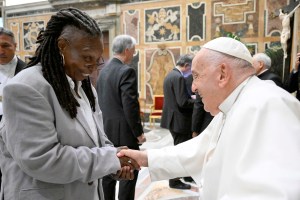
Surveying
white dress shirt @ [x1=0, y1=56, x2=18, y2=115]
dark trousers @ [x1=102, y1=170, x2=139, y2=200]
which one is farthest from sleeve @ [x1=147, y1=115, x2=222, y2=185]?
white dress shirt @ [x1=0, y1=56, x2=18, y2=115]

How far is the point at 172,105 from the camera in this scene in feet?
14.4

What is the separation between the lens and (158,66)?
392 inches

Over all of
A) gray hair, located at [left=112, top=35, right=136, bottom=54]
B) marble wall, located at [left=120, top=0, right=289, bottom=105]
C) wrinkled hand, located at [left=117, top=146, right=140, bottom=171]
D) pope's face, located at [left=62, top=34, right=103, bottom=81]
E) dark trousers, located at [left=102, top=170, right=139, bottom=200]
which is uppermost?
marble wall, located at [left=120, top=0, right=289, bottom=105]

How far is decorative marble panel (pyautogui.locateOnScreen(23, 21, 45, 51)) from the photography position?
1212 cm

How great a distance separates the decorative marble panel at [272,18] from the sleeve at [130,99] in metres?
6.45

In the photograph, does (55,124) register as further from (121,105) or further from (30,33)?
(30,33)

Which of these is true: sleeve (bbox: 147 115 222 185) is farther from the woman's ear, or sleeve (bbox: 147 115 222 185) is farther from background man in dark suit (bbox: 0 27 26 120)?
background man in dark suit (bbox: 0 27 26 120)

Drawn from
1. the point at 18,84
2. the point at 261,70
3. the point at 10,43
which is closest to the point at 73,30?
the point at 18,84

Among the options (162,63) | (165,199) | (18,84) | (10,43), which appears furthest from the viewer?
(162,63)

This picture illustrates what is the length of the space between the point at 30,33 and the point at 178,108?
9.89 metres

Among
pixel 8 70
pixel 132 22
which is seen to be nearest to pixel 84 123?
pixel 8 70

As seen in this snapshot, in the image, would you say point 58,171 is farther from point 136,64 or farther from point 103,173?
point 136,64

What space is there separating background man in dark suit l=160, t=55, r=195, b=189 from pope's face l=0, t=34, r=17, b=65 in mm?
2207

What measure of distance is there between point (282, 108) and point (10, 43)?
2.44m
